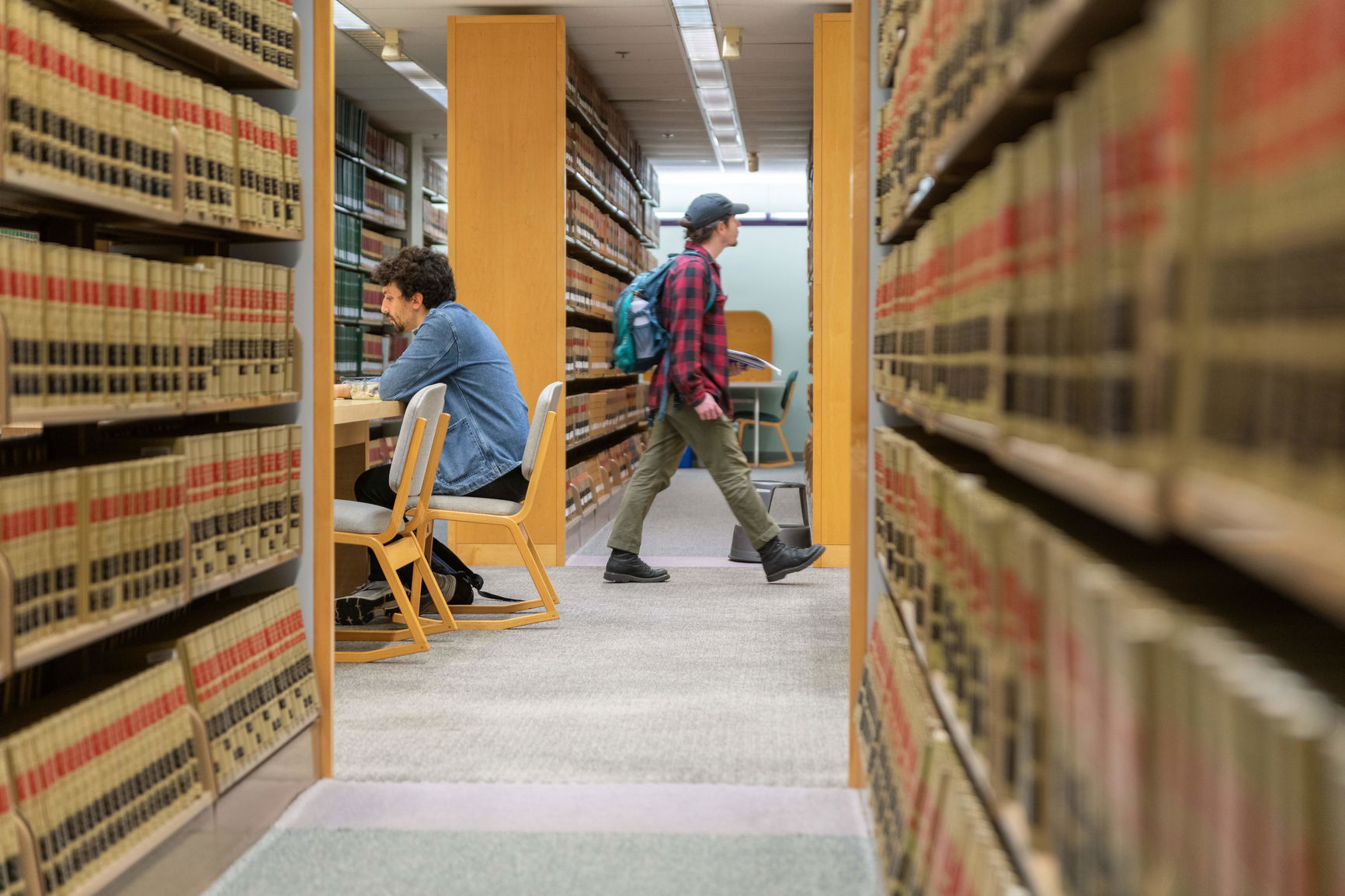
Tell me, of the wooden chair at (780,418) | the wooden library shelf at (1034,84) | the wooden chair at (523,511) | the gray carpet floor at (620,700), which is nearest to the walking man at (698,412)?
the gray carpet floor at (620,700)

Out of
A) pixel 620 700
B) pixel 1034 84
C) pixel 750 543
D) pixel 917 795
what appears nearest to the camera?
pixel 1034 84

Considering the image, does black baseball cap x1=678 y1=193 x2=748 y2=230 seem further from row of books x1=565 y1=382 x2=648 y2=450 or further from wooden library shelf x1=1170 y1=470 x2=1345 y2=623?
wooden library shelf x1=1170 y1=470 x2=1345 y2=623

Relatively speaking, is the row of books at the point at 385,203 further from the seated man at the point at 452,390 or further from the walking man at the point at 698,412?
the seated man at the point at 452,390

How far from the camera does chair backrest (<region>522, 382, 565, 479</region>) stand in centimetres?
408

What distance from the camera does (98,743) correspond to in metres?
1.80

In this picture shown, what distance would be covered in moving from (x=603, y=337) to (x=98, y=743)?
217 inches

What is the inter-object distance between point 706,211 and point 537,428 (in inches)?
53.6

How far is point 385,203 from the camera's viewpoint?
8477 mm

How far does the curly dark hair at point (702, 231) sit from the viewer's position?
4.98 meters

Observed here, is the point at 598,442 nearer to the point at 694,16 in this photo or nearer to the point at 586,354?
the point at 586,354

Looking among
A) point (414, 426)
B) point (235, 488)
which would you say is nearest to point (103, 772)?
point (235, 488)

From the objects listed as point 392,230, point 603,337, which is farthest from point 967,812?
point 392,230

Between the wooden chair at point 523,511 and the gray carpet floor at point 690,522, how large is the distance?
1637mm

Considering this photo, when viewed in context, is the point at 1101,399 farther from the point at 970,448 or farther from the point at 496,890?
the point at 496,890
